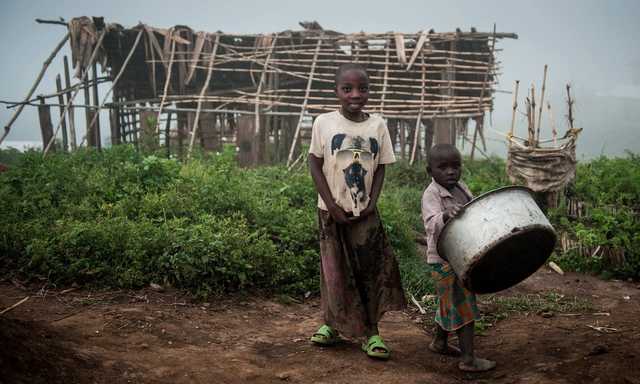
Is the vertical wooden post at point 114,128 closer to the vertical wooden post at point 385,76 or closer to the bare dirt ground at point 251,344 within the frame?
the vertical wooden post at point 385,76

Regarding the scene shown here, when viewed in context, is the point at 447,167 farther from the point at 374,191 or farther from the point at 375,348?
the point at 375,348

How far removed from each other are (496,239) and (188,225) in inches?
130

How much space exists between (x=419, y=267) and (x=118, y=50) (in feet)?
38.0

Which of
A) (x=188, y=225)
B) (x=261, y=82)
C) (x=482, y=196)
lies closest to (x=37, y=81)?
(x=261, y=82)

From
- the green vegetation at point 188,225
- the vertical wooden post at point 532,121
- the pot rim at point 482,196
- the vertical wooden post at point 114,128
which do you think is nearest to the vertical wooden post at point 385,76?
the green vegetation at point 188,225

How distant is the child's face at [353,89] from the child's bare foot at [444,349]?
1529 mm

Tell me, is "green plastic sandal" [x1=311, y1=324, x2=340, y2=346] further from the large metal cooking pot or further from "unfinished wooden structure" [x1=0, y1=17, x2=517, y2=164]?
"unfinished wooden structure" [x1=0, y1=17, x2=517, y2=164]

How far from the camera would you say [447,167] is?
3.15 metres

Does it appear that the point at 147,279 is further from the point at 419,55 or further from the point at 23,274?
the point at 419,55

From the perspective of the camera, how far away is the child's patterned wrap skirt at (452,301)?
3.18 m

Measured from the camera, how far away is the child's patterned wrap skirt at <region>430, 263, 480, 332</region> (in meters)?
3.18

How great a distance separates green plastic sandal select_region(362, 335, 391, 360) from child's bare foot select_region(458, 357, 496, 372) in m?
0.42

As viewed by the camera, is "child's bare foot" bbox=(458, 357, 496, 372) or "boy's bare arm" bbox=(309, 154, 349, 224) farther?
"boy's bare arm" bbox=(309, 154, 349, 224)

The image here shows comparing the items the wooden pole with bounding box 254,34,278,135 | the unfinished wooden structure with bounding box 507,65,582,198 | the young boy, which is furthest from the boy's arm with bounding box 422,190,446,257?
the wooden pole with bounding box 254,34,278,135
